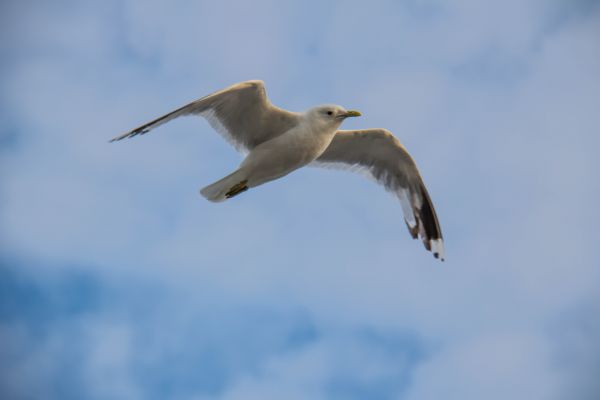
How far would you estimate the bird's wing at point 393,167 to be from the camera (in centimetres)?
980

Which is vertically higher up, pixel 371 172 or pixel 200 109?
pixel 371 172

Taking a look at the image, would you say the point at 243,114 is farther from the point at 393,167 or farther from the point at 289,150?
the point at 393,167

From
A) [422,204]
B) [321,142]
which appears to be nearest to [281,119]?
[321,142]

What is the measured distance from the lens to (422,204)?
10.3 metres

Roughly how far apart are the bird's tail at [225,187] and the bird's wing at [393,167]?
53.2 inches

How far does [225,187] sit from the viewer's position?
29.2 feet

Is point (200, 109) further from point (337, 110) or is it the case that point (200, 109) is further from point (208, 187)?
point (337, 110)

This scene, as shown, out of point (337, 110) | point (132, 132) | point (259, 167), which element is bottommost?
point (132, 132)

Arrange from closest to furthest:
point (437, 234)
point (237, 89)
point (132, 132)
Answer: point (132, 132)
point (237, 89)
point (437, 234)

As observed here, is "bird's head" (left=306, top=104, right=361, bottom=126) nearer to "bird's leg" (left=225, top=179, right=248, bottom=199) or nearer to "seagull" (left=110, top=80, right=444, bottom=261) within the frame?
"seagull" (left=110, top=80, right=444, bottom=261)

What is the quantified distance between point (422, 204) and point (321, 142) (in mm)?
2056

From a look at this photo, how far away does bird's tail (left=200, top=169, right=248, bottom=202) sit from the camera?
889 centimetres

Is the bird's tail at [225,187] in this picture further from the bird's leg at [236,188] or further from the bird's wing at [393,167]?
the bird's wing at [393,167]

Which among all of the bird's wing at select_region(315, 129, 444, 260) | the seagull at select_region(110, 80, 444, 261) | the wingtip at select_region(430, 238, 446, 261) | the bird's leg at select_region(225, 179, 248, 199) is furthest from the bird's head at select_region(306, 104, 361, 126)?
the wingtip at select_region(430, 238, 446, 261)
